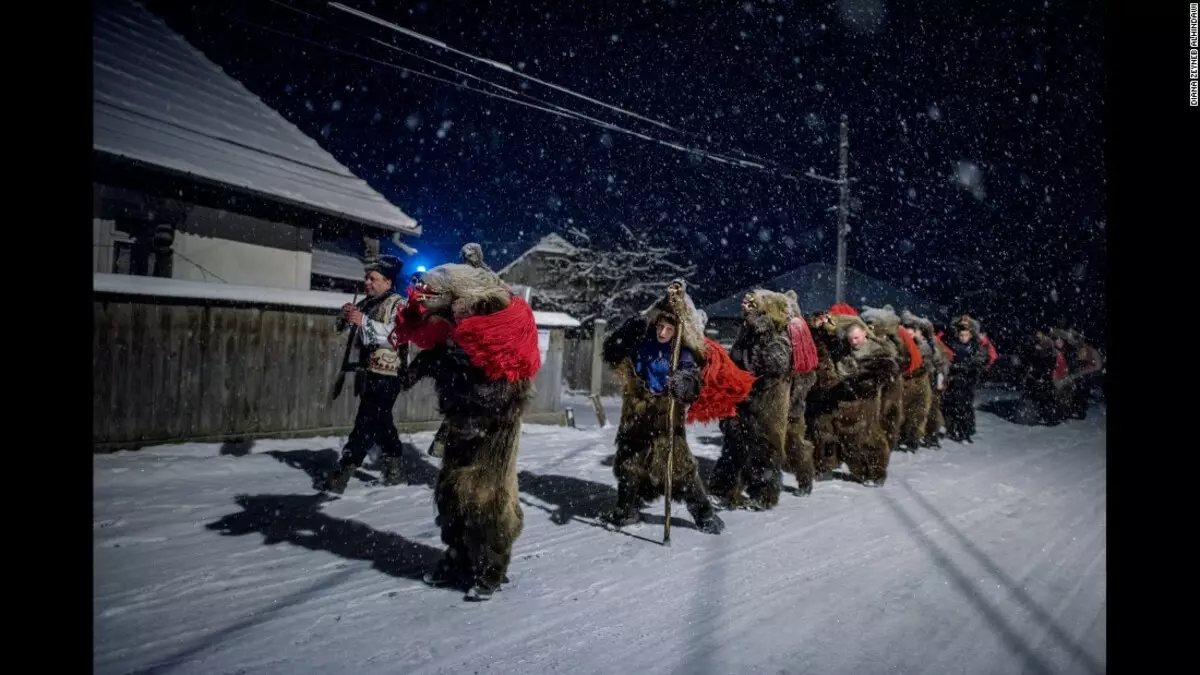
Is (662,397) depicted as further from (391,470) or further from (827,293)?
(827,293)

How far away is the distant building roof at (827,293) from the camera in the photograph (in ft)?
116

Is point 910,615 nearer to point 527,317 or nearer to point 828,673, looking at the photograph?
point 828,673

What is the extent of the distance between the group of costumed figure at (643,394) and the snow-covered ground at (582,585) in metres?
0.35

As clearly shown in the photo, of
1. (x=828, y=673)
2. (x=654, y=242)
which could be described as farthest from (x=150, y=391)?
(x=654, y=242)

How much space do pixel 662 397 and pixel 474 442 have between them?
1825 mm

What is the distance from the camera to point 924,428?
10188mm

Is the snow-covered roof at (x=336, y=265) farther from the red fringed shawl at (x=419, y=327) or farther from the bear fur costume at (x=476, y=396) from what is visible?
the bear fur costume at (x=476, y=396)

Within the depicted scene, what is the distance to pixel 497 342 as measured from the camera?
11.4 feet

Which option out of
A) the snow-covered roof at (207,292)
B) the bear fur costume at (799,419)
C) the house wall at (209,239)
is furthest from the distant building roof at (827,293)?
the snow-covered roof at (207,292)

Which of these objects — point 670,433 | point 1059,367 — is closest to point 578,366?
point 1059,367

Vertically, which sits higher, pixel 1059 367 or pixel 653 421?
pixel 1059 367

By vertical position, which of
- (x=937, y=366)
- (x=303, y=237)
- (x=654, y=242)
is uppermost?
(x=654, y=242)

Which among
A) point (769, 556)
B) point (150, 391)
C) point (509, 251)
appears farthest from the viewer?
point (509, 251)

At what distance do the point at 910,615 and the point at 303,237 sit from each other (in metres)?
11.9
